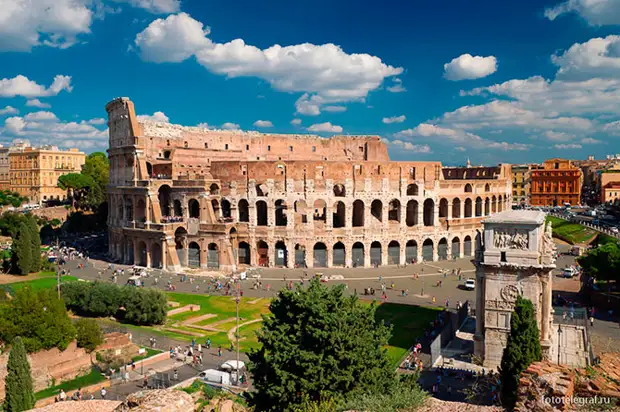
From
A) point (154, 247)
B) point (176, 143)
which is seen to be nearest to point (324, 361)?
point (154, 247)

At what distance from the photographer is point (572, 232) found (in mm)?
66375

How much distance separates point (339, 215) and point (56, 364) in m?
36.6

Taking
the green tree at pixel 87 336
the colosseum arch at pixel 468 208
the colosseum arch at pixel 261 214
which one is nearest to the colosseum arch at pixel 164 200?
the colosseum arch at pixel 261 214

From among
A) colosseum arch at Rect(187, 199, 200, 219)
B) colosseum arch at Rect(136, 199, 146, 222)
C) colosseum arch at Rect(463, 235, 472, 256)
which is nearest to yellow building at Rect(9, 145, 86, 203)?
colosseum arch at Rect(136, 199, 146, 222)

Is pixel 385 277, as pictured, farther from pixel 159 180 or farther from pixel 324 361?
pixel 324 361

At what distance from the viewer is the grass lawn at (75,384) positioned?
23.8m

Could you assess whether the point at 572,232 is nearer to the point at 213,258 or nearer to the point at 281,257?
the point at 281,257

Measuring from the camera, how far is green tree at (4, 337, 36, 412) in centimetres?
1922

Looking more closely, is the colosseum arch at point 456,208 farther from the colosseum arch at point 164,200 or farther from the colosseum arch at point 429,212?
the colosseum arch at point 164,200

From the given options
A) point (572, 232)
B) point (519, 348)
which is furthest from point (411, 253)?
point (519, 348)

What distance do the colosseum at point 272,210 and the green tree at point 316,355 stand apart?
Answer: 3471 cm

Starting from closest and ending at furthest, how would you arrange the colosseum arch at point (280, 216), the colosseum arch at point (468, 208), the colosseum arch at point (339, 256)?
the colosseum arch at point (339, 256) → the colosseum arch at point (280, 216) → the colosseum arch at point (468, 208)

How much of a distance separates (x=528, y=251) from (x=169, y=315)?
24.2 meters

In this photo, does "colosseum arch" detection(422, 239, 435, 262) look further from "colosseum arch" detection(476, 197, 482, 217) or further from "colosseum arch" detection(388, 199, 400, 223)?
"colosseum arch" detection(476, 197, 482, 217)
